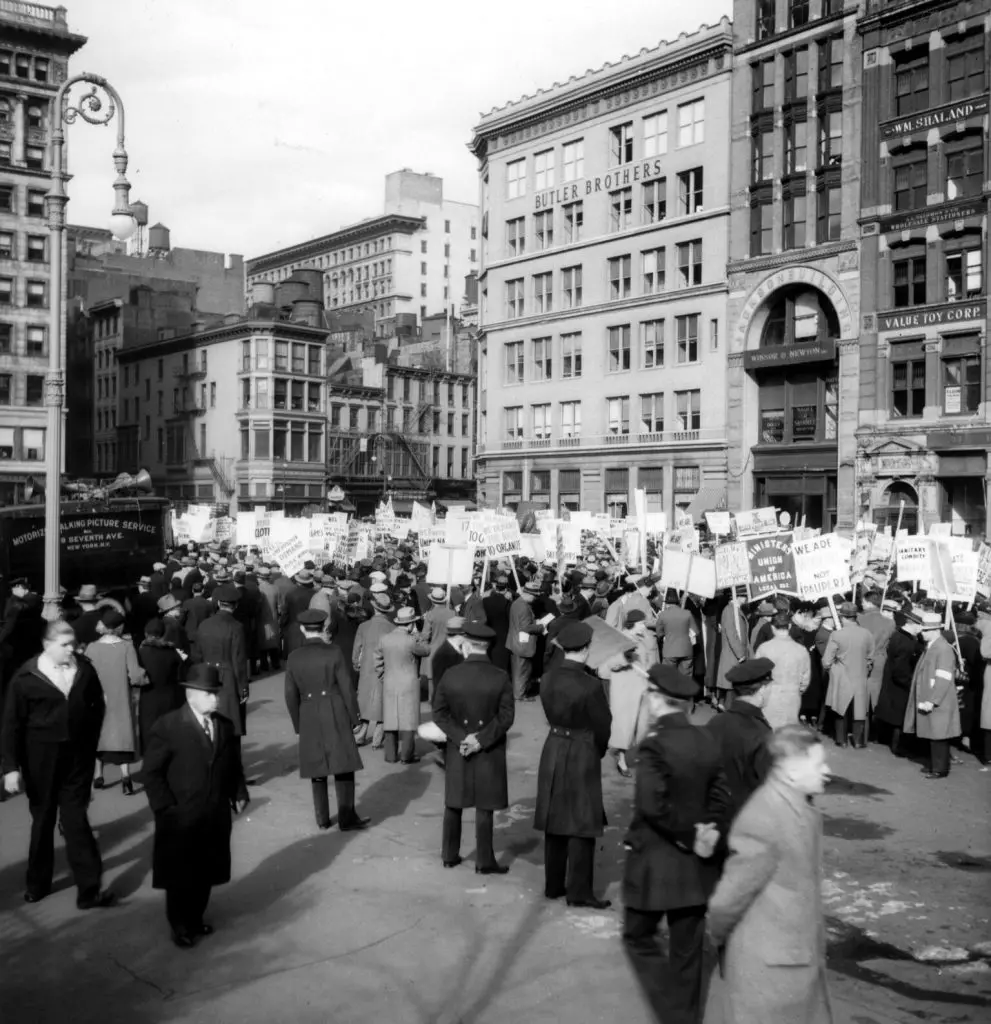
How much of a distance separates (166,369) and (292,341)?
471 inches

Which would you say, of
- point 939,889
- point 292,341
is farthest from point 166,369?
point 939,889

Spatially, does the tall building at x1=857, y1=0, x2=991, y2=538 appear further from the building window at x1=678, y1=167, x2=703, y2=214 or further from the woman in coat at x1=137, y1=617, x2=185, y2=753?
the woman in coat at x1=137, y1=617, x2=185, y2=753

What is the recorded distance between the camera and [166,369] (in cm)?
8506

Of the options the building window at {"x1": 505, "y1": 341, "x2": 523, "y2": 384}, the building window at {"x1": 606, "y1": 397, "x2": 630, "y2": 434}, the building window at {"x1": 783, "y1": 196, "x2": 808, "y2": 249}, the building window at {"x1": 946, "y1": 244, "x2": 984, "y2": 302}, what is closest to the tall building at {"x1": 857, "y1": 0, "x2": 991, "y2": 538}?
the building window at {"x1": 946, "y1": 244, "x2": 984, "y2": 302}

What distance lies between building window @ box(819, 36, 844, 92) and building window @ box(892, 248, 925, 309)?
8.20 m

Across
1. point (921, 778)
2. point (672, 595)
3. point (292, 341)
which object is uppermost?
point (292, 341)

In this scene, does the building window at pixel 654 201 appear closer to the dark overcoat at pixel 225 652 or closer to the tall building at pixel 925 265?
the tall building at pixel 925 265

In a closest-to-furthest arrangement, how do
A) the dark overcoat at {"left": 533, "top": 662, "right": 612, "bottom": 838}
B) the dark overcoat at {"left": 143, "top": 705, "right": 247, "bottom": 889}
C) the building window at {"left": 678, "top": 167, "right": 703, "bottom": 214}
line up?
1. the dark overcoat at {"left": 143, "top": 705, "right": 247, "bottom": 889}
2. the dark overcoat at {"left": 533, "top": 662, "right": 612, "bottom": 838}
3. the building window at {"left": 678, "top": 167, "right": 703, "bottom": 214}

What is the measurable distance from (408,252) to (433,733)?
125354mm

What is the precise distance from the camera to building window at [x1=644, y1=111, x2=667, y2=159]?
184ft

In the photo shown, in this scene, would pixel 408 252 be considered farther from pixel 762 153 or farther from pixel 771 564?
pixel 771 564

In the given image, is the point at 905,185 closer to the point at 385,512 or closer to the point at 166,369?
the point at 385,512

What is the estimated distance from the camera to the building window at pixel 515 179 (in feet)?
207

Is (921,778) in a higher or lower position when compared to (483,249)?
lower
